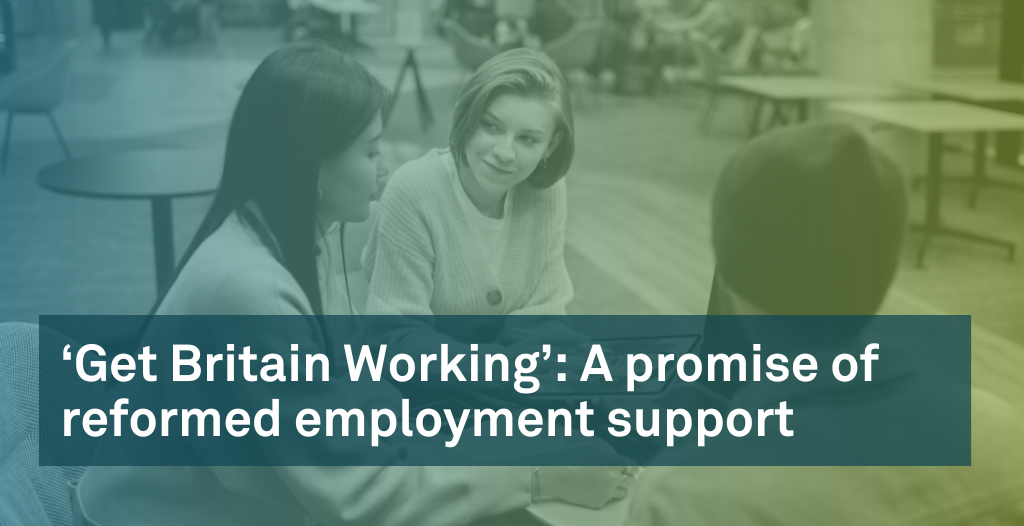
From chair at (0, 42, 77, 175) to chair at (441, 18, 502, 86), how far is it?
2312mm

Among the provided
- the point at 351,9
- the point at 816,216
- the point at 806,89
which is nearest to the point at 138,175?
the point at 816,216

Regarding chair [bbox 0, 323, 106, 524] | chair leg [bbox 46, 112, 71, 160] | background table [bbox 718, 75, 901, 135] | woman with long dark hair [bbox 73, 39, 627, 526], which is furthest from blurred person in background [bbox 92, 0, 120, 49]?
woman with long dark hair [bbox 73, 39, 627, 526]

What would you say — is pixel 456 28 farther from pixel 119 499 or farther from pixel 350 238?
pixel 119 499

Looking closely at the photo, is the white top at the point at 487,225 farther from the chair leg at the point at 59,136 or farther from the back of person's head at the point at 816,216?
the chair leg at the point at 59,136

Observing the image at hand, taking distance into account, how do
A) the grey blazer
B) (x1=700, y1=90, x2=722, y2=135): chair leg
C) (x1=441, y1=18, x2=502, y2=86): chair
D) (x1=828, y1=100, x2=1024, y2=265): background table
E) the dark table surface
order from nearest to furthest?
the grey blazer
the dark table surface
(x1=828, y1=100, x2=1024, y2=265): background table
(x1=441, y1=18, x2=502, y2=86): chair
(x1=700, y1=90, x2=722, y2=135): chair leg

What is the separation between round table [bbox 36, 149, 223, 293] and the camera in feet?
10.0

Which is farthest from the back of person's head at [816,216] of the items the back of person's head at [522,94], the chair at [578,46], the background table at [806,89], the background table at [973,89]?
the chair at [578,46]

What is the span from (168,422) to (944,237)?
186 inches

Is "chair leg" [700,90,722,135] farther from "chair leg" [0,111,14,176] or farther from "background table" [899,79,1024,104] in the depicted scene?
"chair leg" [0,111,14,176]

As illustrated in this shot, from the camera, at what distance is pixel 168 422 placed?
127 centimetres

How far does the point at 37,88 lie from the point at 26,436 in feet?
14.7

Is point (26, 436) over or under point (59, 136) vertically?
over

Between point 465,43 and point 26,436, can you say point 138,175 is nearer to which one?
point 26,436

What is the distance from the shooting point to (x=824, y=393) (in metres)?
0.97
